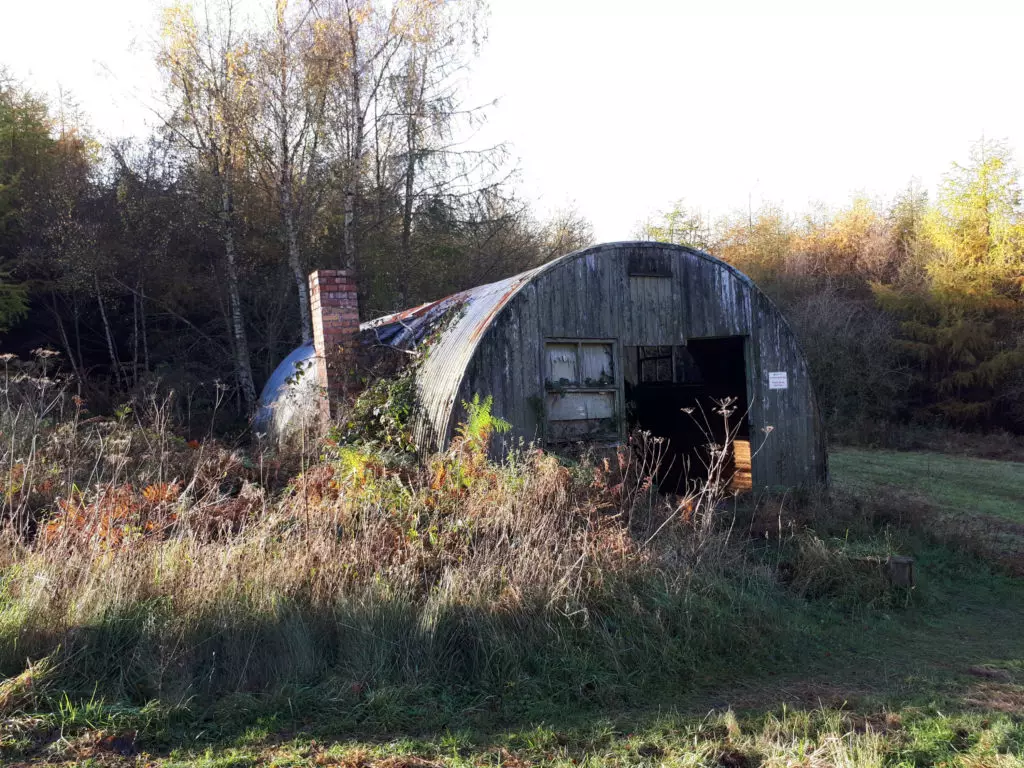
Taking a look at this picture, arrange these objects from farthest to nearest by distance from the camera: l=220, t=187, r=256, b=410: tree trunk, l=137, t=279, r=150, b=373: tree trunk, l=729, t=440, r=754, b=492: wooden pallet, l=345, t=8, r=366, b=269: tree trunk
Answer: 1. l=345, t=8, r=366, b=269: tree trunk
2. l=220, t=187, r=256, b=410: tree trunk
3. l=137, t=279, r=150, b=373: tree trunk
4. l=729, t=440, r=754, b=492: wooden pallet

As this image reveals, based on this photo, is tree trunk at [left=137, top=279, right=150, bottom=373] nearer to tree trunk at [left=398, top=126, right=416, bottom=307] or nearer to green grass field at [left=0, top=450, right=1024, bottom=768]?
tree trunk at [left=398, top=126, right=416, bottom=307]

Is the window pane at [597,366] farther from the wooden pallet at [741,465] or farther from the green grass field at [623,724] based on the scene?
the green grass field at [623,724]

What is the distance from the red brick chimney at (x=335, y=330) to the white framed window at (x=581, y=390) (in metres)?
2.77

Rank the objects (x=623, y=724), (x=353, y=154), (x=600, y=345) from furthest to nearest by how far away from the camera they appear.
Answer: (x=353, y=154) < (x=600, y=345) < (x=623, y=724)

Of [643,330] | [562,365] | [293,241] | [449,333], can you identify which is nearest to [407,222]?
[293,241]

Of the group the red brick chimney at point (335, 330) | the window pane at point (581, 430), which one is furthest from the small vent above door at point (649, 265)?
the red brick chimney at point (335, 330)

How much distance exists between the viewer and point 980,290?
24812 millimetres

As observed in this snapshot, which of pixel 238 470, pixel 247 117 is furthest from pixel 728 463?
pixel 247 117

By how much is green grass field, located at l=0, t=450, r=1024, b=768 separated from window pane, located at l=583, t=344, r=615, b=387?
4.77 meters

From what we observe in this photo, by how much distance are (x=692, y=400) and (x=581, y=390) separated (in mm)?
3643

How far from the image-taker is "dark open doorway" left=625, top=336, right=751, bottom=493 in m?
11.8

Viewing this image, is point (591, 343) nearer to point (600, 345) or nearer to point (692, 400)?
point (600, 345)

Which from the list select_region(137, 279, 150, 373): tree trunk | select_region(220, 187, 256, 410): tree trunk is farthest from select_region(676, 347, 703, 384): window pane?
select_region(137, 279, 150, 373): tree trunk

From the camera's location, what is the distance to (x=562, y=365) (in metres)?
9.71
